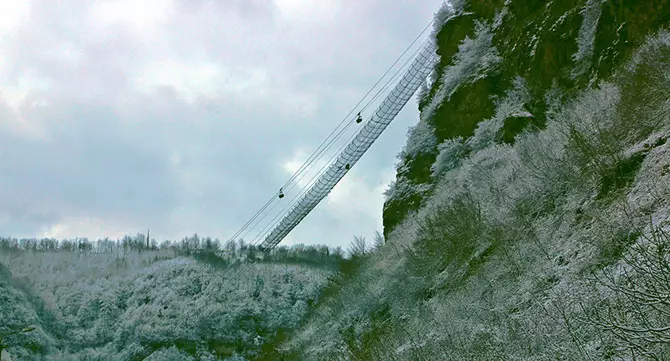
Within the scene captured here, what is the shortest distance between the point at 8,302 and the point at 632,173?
8476cm

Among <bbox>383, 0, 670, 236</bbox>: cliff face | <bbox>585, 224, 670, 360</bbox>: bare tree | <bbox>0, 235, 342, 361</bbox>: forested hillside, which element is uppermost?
<bbox>0, 235, 342, 361</bbox>: forested hillside

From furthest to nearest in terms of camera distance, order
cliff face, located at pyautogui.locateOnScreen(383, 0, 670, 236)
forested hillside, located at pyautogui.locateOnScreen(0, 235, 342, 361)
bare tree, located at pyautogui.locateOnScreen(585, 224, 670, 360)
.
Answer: forested hillside, located at pyautogui.locateOnScreen(0, 235, 342, 361), cliff face, located at pyautogui.locateOnScreen(383, 0, 670, 236), bare tree, located at pyautogui.locateOnScreen(585, 224, 670, 360)

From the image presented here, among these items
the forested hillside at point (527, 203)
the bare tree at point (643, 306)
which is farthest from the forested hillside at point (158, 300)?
the bare tree at point (643, 306)

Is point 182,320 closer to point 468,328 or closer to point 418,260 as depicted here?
point 418,260

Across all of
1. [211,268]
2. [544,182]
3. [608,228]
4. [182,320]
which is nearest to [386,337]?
[544,182]

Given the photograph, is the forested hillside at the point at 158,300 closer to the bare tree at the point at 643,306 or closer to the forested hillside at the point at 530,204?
the forested hillside at the point at 530,204

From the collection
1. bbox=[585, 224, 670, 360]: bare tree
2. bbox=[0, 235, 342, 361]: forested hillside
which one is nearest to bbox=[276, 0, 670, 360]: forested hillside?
bbox=[585, 224, 670, 360]: bare tree

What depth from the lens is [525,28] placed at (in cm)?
3070

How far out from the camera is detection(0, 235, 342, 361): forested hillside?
254ft

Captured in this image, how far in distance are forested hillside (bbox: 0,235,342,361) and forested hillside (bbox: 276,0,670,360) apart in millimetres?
45253

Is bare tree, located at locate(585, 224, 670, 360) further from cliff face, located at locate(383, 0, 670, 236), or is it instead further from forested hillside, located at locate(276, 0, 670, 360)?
cliff face, located at locate(383, 0, 670, 236)

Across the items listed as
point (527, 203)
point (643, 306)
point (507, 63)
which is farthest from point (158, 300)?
point (643, 306)

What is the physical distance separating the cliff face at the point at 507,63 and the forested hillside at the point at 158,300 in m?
45.8

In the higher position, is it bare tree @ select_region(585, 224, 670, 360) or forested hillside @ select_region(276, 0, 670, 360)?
forested hillside @ select_region(276, 0, 670, 360)
